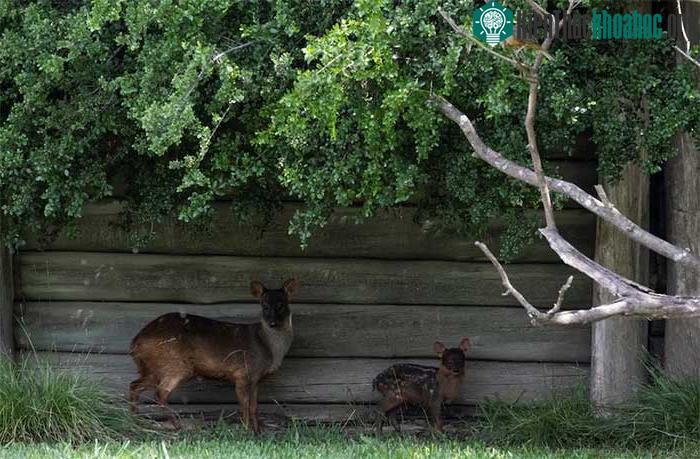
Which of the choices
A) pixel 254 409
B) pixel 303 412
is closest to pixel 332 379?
pixel 303 412

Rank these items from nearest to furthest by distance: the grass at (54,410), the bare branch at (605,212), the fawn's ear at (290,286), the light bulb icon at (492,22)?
the bare branch at (605,212) → the light bulb icon at (492,22) → the grass at (54,410) → the fawn's ear at (290,286)

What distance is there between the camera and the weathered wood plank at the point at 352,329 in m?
9.00

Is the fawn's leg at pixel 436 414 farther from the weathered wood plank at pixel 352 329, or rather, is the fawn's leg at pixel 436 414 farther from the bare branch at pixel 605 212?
the bare branch at pixel 605 212

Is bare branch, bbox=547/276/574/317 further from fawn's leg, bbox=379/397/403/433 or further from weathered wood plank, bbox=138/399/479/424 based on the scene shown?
weathered wood plank, bbox=138/399/479/424

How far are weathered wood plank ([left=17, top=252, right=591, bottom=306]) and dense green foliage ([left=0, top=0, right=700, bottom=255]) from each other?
1373 millimetres

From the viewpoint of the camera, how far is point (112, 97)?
23.8ft

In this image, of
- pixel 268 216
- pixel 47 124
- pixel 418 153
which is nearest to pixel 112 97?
pixel 47 124

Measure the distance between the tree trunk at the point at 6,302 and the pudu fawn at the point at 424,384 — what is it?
299cm

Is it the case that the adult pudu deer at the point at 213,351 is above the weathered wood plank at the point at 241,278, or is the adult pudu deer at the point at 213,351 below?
below

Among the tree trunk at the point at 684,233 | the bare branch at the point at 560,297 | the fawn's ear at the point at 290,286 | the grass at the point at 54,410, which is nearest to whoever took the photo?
the bare branch at the point at 560,297

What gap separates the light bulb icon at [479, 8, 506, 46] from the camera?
22.1 ft

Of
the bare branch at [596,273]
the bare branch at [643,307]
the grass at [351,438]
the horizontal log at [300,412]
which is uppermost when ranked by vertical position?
the bare branch at [596,273]

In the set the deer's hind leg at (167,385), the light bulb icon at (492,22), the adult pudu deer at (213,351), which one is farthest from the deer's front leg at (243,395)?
the light bulb icon at (492,22)

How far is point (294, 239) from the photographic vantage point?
9.04m
